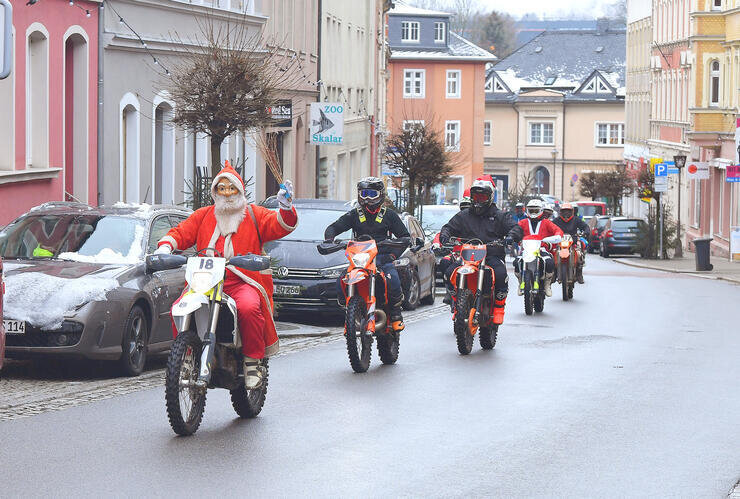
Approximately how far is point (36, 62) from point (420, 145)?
80.4 feet

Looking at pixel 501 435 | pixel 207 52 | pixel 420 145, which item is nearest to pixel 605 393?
pixel 501 435

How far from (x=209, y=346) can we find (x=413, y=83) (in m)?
91.2

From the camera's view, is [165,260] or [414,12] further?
[414,12]

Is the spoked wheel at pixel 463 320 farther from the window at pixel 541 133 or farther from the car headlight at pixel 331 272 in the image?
the window at pixel 541 133

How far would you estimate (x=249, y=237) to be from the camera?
33.2 feet

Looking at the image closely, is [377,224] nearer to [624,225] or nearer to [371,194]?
[371,194]

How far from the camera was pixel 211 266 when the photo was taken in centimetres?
947

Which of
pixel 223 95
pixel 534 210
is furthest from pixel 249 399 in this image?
pixel 534 210

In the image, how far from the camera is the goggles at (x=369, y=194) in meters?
13.8

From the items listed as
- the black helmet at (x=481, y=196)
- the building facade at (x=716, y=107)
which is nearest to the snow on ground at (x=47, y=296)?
the black helmet at (x=481, y=196)

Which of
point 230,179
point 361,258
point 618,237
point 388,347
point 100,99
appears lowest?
point 618,237

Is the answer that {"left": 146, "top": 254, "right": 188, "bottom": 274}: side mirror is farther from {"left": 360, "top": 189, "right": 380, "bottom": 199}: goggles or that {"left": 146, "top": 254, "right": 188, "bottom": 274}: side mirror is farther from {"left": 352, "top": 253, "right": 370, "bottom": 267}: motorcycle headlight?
{"left": 360, "top": 189, "right": 380, "bottom": 199}: goggles

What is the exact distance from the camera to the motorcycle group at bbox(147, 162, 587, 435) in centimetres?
941

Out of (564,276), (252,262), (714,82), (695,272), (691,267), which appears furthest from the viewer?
(714,82)
